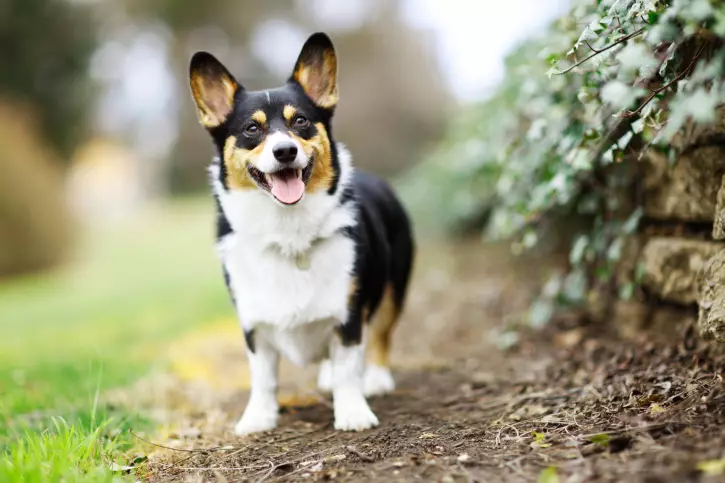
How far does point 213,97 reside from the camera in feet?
10.6

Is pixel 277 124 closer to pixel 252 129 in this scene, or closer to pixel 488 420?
pixel 252 129

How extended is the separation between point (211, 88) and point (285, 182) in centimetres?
65

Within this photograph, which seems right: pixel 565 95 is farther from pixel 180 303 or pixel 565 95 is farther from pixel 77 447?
pixel 180 303

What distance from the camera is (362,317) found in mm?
3217

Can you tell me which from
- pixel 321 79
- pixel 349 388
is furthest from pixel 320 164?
pixel 349 388

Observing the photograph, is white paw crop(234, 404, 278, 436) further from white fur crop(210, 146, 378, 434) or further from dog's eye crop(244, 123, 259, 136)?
dog's eye crop(244, 123, 259, 136)

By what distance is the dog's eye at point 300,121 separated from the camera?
3094mm

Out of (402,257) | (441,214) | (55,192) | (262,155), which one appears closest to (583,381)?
(402,257)

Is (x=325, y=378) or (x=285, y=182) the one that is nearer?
(x=285, y=182)

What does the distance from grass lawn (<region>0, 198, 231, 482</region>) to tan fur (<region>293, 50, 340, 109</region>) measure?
1.57 metres

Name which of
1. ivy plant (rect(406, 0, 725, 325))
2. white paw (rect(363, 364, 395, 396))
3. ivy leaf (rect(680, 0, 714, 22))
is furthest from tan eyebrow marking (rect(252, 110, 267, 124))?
ivy leaf (rect(680, 0, 714, 22))

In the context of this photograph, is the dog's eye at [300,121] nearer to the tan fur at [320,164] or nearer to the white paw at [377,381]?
the tan fur at [320,164]

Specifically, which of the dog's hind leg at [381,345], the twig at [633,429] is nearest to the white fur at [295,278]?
the dog's hind leg at [381,345]

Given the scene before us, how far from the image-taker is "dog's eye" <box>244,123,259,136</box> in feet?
10.0
